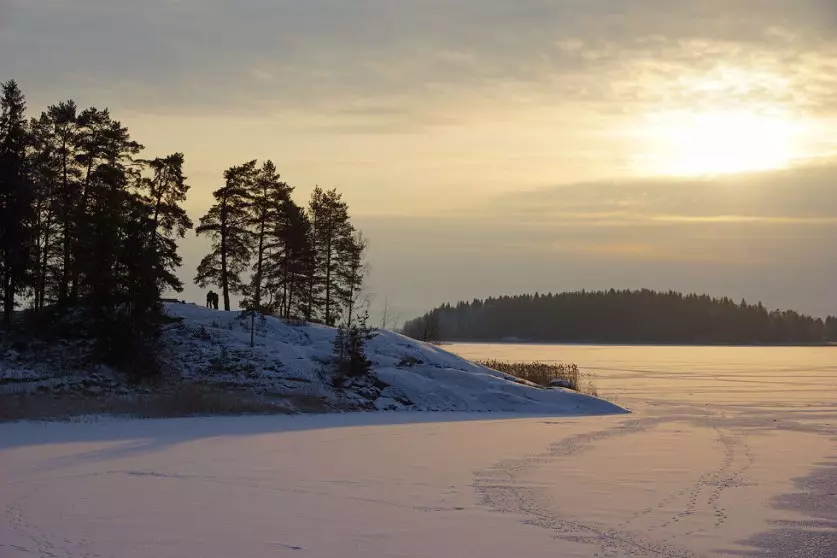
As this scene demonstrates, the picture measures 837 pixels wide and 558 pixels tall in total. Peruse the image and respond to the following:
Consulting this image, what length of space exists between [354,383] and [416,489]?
23.7 metres

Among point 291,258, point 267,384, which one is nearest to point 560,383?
point 267,384

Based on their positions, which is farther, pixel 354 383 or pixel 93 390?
pixel 354 383

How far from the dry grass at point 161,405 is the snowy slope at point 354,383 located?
75.2 inches

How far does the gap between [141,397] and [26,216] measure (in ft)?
50.5

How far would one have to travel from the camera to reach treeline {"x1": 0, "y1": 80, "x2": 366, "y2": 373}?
4184 centimetres

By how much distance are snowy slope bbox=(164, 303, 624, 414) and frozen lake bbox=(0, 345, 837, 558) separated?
7.80 meters

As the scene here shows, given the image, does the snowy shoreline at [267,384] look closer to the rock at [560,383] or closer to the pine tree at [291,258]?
the rock at [560,383]

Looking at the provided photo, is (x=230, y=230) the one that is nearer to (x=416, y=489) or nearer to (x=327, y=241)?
(x=327, y=241)

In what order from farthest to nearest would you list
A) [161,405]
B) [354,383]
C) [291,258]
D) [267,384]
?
[291,258], [354,383], [267,384], [161,405]

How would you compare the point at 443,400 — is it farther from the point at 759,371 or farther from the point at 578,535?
the point at 759,371

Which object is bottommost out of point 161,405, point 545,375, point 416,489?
point 161,405

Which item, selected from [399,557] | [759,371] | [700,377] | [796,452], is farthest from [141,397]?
[759,371]

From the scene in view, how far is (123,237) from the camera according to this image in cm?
4350

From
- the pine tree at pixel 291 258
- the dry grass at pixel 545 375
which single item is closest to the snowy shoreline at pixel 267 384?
the dry grass at pixel 545 375
